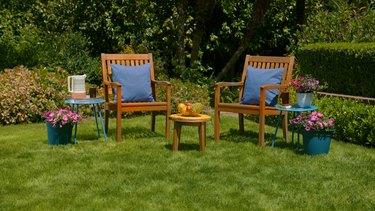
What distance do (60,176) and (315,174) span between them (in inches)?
96.9

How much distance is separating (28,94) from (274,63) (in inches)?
151

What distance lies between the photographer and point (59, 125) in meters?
6.52

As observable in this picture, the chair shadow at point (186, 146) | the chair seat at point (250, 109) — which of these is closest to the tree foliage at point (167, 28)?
the chair seat at point (250, 109)

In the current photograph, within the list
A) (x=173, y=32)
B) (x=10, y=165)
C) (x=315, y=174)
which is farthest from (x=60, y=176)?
(x=173, y=32)

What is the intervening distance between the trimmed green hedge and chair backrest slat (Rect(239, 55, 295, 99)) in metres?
0.89

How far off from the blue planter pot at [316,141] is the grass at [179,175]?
0.45 feet

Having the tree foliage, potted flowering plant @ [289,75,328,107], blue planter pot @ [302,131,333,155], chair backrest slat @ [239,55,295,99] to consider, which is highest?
the tree foliage

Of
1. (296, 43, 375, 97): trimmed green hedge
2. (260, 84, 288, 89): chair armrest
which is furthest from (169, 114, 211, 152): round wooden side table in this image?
(296, 43, 375, 97): trimmed green hedge

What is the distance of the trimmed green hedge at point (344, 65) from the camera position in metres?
7.50

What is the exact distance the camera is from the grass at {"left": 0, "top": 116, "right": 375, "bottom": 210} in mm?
4453

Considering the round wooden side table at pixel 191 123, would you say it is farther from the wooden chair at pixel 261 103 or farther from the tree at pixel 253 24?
the tree at pixel 253 24

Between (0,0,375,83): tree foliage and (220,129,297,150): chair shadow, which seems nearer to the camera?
(220,129,297,150): chair shadow

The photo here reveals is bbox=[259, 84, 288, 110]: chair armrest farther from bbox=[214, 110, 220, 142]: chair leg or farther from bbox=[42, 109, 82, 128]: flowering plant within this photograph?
bbox=[42, 109, 82, 128]: flowering plant

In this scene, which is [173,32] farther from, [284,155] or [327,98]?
[284,155]
